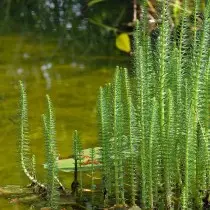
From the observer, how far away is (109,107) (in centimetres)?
166

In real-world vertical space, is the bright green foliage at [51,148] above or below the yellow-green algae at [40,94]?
above

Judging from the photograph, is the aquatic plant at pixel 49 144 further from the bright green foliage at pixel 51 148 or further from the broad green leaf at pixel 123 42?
the broad green leaf at pixel 123 42

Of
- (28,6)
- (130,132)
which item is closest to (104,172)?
(130,132)

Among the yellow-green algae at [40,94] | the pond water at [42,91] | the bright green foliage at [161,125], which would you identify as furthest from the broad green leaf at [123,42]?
the bright green foliage at [161,125]

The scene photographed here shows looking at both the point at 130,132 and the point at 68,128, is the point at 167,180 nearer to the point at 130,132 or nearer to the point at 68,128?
the point at 130,132

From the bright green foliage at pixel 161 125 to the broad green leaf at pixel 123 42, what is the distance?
7.69 ft

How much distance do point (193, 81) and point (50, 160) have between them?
1.36 feet

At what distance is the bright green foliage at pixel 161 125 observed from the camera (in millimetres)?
1537

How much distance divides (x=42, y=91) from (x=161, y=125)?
1596 millimetres

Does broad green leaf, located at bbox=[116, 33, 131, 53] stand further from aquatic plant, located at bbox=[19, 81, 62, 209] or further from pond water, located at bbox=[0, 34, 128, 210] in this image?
aquatic plant, located at bbox=[19, 81, 62, 209]

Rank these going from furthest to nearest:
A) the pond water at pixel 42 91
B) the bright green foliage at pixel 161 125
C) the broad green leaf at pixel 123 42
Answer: the broad green leaf at pixel 123 42 < the pond water at pixel 42 91 < the bright green foliage at pixel 161 125

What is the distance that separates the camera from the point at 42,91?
310 centimetres

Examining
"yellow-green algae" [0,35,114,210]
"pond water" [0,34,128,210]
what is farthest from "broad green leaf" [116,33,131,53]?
"yellow-green algae" [0,35,114,210]

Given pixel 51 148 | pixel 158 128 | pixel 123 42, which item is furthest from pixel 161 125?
pixel 123 42
